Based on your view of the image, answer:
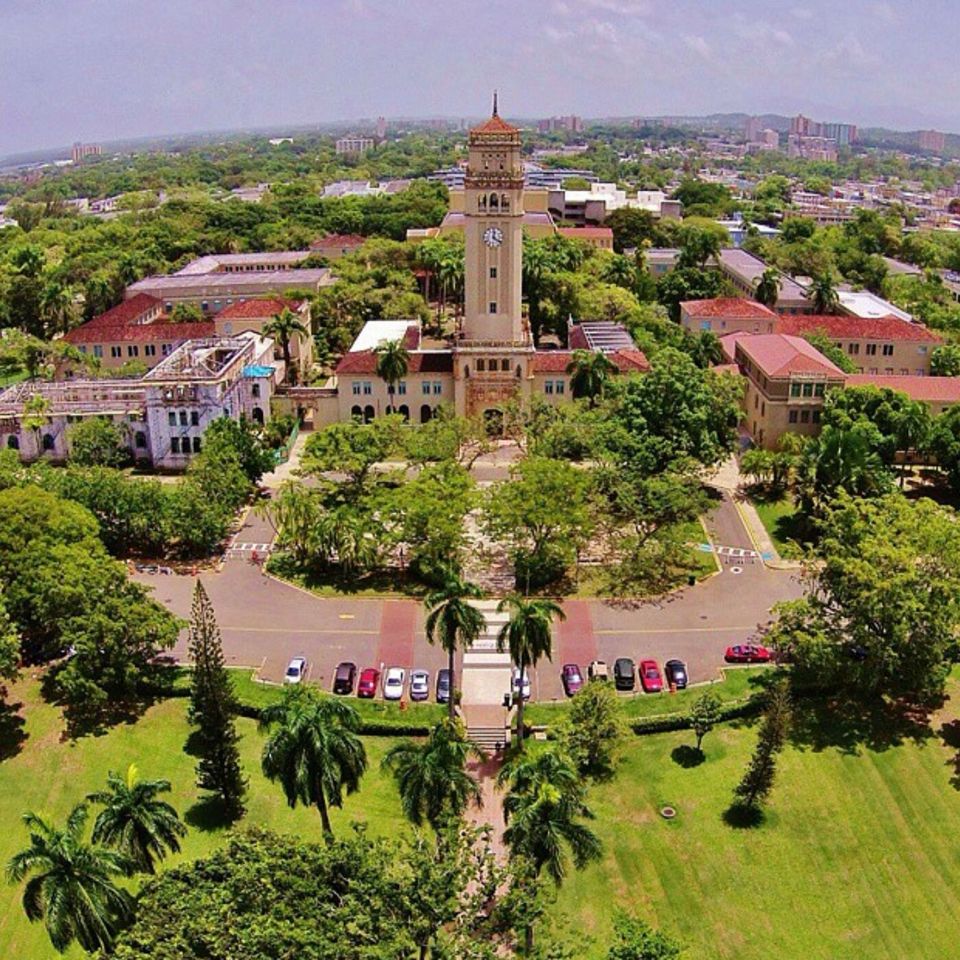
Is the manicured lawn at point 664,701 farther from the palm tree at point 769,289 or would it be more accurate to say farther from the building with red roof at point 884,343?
the palm tree at point 769,289

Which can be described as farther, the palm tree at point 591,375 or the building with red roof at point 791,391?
the palm tree at point 591,375

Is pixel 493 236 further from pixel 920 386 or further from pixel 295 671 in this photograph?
pixel 295 671

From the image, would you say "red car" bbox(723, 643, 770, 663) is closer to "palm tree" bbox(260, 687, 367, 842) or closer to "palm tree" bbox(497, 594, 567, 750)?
"palm tree" bbox(497, 594, 567, 750)

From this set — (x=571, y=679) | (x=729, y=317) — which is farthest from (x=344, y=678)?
(x=729, y=317)

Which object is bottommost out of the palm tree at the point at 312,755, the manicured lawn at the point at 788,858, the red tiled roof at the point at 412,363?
the manicured lawn at the point at 788,858

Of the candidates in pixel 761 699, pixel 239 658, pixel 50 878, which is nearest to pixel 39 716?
pixel 239 658

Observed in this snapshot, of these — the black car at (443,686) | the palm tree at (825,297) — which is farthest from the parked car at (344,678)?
the palm tree at (825,297)
